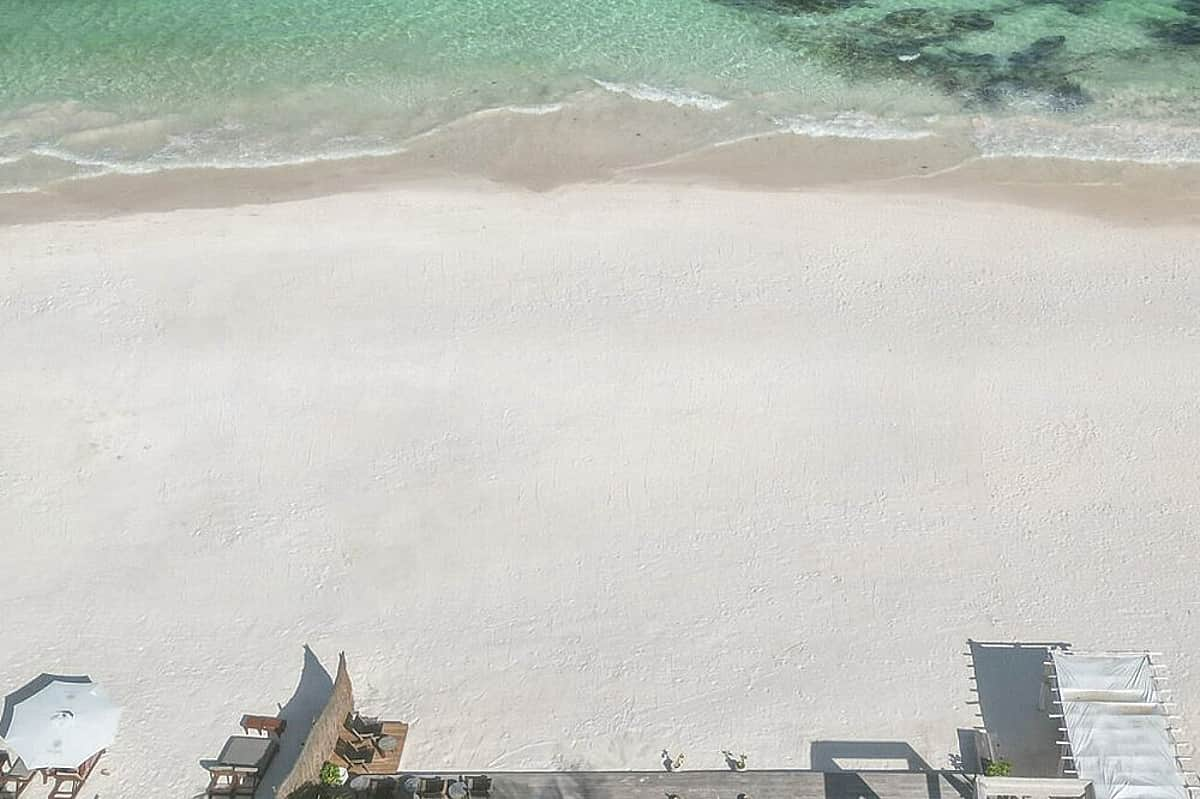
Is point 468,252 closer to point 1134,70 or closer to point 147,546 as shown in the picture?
point 147,546

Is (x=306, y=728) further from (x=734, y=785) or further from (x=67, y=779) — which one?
(x=734, y=785)

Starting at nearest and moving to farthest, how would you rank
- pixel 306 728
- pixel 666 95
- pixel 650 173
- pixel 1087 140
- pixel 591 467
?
pixel 306 728 < pixel 591 467 < pixel 650 173 < pixel 1087 140 < pixel 666 95

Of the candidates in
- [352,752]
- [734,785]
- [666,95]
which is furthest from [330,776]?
[666,95]

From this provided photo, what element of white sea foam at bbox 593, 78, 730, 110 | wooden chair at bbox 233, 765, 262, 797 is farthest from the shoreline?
wooden chair at bbox 233, 765, 262, 797

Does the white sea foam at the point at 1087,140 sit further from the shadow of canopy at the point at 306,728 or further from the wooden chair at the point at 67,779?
the wooden chair at the point at 67,779

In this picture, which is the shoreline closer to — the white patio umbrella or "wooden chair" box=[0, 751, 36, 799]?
the white patio umbrella
